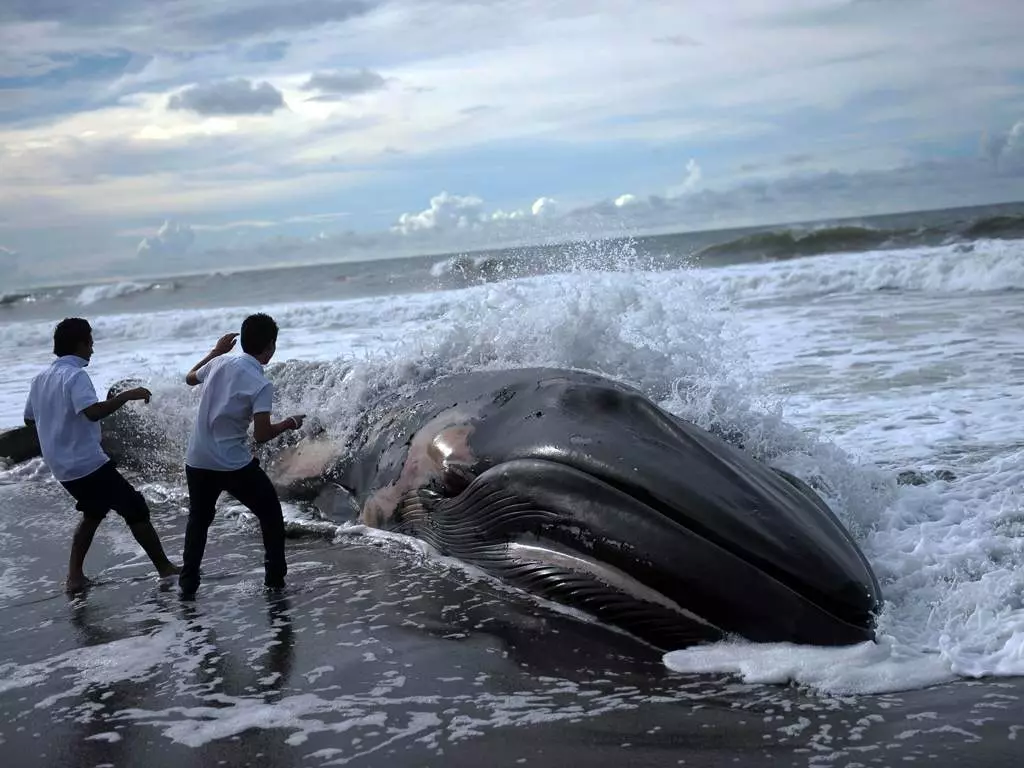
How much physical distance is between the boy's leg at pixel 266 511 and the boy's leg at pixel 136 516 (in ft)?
2.92

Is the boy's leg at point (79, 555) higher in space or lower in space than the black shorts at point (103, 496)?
lower

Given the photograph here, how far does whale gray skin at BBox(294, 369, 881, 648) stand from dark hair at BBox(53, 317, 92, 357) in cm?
223

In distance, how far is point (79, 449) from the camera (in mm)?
6672

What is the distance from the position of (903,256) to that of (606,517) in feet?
93.4

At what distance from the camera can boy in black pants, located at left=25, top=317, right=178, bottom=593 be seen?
Answer: 659 cm

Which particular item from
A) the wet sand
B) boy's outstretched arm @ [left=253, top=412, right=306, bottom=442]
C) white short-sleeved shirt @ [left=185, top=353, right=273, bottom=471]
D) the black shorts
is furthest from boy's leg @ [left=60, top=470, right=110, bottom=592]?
boy's outstretched arm @ [left=253, top=412, right=306, bottom=442]

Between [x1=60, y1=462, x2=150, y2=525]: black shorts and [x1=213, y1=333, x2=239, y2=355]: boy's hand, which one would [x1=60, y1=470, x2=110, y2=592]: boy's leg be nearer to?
[x1=60, y1=462, x2=150, y2=525]: black shorts

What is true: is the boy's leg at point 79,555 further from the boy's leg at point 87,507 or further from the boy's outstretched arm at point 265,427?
the boy's outstretched arm at point 265,427

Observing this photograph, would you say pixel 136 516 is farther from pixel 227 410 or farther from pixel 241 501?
pixel 227 410

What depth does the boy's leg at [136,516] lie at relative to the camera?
667 cm

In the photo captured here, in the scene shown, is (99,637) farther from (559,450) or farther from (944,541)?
(944,541)

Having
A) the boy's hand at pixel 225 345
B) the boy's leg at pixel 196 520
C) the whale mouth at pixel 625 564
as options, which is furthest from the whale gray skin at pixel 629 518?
the boy's hand at pixel 225 345

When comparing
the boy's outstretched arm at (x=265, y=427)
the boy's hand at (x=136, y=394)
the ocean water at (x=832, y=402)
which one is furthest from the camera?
the boy's hand at (x=136, y=394)

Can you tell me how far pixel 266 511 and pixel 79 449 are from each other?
1424mm
